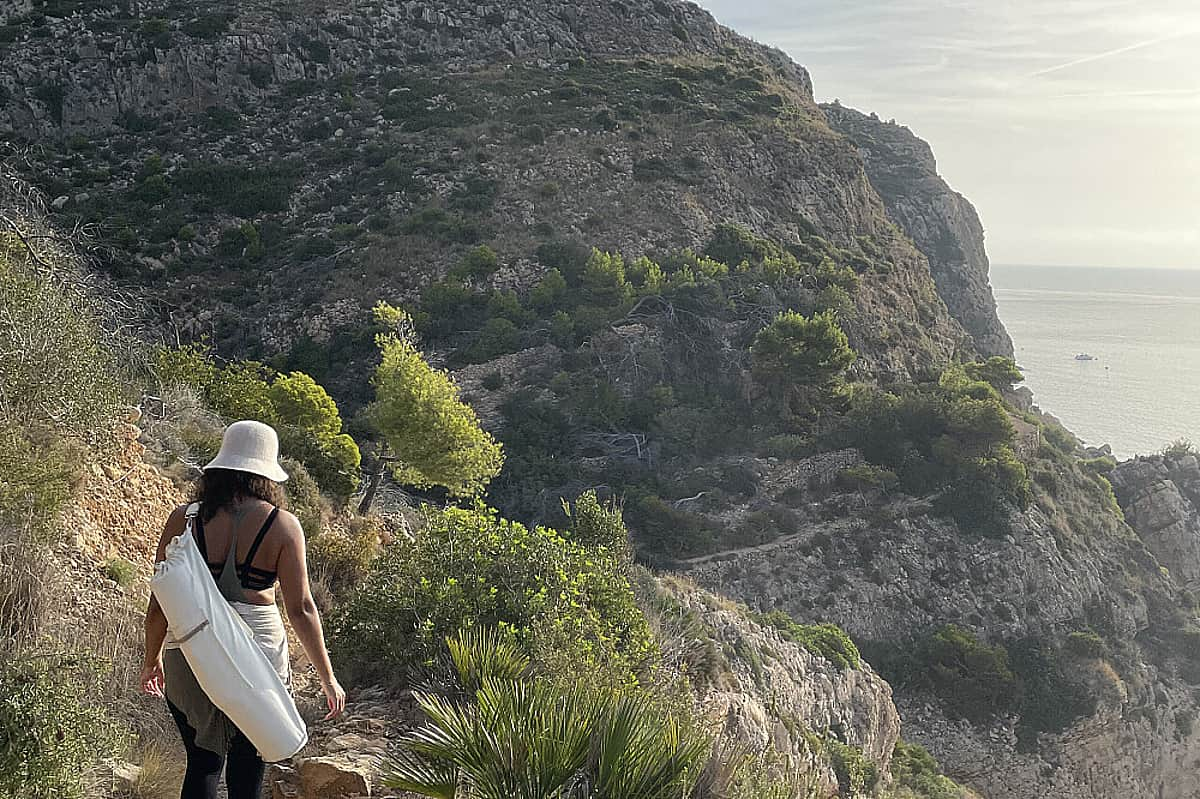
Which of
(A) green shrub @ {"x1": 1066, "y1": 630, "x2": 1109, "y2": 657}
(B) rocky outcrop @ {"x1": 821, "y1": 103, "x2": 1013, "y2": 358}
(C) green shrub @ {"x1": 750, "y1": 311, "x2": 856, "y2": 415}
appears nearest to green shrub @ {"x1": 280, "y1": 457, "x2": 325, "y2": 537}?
(C) green shrub @ {"x1": 750, "y1": 311, "x2": 856, "y2": 415}

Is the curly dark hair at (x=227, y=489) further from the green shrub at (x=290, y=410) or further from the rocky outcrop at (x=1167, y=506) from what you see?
the rocky outcrop at (x=1167, y=506)

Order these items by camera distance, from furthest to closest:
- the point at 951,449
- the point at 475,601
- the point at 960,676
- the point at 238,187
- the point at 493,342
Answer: the point at 238,187, the point at 951,449, the point at 493,342, the point at 960,676, the point at 475,601

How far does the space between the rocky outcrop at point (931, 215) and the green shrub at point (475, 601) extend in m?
51.7

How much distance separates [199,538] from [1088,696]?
2677cm

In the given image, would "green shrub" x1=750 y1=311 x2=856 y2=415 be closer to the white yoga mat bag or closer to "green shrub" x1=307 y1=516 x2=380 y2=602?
"green shrub" x1=307 y1=516 x2=380 y2=602

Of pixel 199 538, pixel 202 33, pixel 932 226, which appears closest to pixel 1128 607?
pixel 199 538

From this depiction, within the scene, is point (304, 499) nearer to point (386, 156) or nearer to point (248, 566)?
point (248, 566)

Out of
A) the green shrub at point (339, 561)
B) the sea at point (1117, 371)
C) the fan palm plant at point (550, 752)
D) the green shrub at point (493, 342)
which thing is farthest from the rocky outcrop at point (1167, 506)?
the fan palm plant at point (550, 752)

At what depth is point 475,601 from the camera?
19.7 ft

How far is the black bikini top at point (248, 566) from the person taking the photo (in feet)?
10.5

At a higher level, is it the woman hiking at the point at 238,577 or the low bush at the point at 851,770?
the woman hiking at the point at 238,577

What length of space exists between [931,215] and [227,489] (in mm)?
62417

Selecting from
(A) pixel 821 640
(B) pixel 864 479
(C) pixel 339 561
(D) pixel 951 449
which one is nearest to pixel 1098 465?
(D) pixel 951 449

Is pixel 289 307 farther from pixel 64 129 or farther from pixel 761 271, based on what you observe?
pixel 761 271
